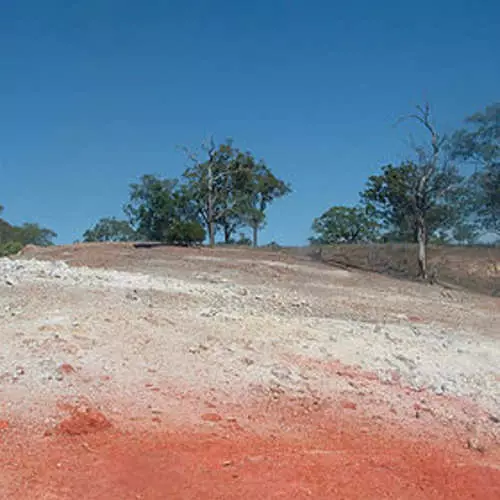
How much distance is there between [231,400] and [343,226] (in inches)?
1351

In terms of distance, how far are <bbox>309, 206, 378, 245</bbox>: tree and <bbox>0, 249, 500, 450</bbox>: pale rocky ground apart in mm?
26148

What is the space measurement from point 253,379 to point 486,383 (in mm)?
2612

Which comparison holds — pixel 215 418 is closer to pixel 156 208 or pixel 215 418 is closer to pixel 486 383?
pixel 486 383

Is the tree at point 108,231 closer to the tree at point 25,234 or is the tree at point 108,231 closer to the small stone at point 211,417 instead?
the tree at point 25,234

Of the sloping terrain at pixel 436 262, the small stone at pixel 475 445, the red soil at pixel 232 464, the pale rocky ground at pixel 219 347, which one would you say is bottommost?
the small stone at pixel 475 445

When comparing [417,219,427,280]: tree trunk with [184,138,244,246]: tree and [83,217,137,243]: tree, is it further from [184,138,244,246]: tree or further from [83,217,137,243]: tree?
[83,217,137,243]: tree

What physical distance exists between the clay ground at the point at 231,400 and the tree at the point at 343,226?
27.9m

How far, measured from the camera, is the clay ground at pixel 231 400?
3.38m

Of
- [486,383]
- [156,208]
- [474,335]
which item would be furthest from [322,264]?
[156,208]

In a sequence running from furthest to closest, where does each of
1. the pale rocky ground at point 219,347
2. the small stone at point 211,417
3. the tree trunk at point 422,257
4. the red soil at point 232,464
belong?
the tree trunk at point 422,257 → the pale rocky ground at point 219,347 → the small stone at point 211,417 → the red soil at point 232,464

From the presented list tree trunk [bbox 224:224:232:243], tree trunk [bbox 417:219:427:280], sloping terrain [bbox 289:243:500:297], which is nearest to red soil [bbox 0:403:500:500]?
tree trunk [bbox 417:219:427:280]

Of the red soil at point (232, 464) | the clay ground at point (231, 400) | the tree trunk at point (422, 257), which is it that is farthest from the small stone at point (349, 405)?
the tree trunk at point (422, 257)

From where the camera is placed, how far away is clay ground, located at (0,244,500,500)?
338 centimetres

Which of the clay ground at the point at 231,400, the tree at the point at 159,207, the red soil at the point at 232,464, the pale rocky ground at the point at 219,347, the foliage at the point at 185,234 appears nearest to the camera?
the red soil at the point at 232,464
